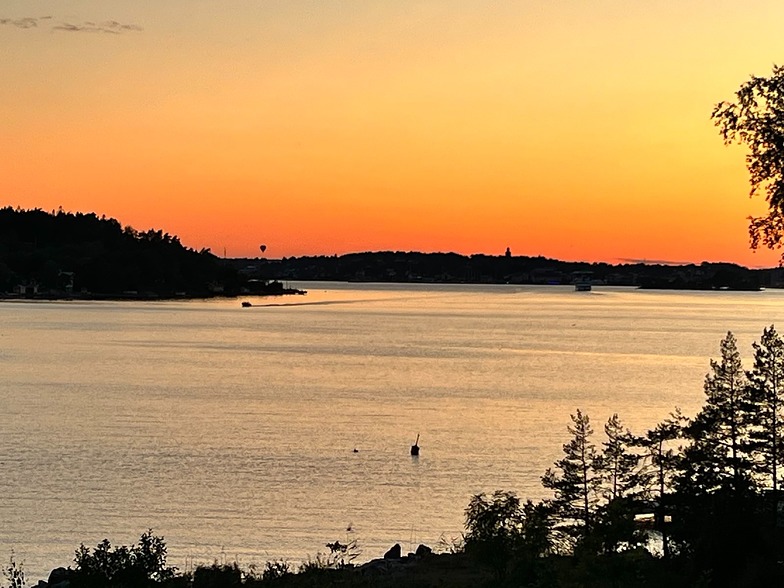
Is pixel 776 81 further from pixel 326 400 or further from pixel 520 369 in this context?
pixel 520 369

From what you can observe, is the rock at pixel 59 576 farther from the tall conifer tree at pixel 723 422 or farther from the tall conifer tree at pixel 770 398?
the tall conifer tree at pixel 770 398

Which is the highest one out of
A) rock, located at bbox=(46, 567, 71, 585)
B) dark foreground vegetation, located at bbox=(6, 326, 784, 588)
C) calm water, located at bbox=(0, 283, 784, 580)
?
dark foreground vegetation, located at bbox=(6, 326, 784, 588)

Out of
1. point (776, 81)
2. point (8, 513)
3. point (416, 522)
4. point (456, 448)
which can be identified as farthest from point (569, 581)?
point (456, 448)

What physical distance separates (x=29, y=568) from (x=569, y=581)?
17702 millimetres

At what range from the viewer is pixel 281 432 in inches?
2311

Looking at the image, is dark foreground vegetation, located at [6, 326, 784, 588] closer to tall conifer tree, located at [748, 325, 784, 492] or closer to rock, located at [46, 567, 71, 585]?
rock, located at [46, 567, 71, 585]

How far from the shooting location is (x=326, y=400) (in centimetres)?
7525

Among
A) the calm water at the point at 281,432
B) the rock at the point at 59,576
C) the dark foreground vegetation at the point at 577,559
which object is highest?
the dark foreground vegetation at the point at 577,559

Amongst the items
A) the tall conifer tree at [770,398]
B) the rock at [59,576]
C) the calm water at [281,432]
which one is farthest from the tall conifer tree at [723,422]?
the rock at [59,576]

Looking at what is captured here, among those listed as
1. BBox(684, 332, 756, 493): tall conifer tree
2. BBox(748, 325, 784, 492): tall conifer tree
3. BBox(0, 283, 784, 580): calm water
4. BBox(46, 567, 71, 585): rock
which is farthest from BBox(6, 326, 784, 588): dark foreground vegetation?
BBox(0, 283, 784, 580): calm water

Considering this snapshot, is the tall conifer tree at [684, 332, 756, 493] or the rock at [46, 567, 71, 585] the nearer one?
the rock at [46, 567, 71, 585]

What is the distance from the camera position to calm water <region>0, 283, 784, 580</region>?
36.8 m

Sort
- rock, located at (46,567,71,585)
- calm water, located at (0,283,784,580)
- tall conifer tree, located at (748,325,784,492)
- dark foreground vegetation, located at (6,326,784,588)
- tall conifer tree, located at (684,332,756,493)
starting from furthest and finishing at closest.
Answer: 1. calm water, located at (0,283,784,580)
2. tall conifer tree, located at (748,325,784,492)
3. tall conifer tree, located at (684,332,756,493)
4. rock, located at (46,567,71,585)
5. dark foreground vegetation, located at (6,326,784,588)

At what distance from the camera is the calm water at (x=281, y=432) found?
36781 mm
